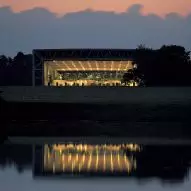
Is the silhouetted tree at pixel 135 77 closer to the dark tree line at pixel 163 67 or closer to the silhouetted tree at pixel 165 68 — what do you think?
the dark tree line at pixel 163 67

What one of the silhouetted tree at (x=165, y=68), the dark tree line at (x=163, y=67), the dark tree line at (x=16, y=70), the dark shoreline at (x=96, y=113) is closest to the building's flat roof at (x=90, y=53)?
the dark tree line at (x=163, y=67)

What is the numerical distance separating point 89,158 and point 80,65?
8534 cm

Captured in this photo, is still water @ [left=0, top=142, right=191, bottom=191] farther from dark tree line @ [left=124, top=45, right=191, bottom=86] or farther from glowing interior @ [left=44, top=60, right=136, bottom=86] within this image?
glowing interior @ [left=44, top=60, right=136, bottom=86]

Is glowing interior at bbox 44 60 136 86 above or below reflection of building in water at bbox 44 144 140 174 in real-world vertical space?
above

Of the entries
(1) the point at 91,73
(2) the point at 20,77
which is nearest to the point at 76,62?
(1) the point at 91,73

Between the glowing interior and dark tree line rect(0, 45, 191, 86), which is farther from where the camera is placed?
the glowing interior

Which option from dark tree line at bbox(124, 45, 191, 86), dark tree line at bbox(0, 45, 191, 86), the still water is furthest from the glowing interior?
the still water

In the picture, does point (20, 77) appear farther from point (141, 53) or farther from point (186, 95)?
point (186, 95)

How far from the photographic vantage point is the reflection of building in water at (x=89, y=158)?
62.2 feet

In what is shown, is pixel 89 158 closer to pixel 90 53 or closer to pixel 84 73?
pixel 90 53

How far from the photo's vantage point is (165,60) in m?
73.9

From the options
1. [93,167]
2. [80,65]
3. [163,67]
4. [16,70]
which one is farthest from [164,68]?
[16,70]

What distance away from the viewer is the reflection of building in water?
19.0m

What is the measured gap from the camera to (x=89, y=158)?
21.9 m
